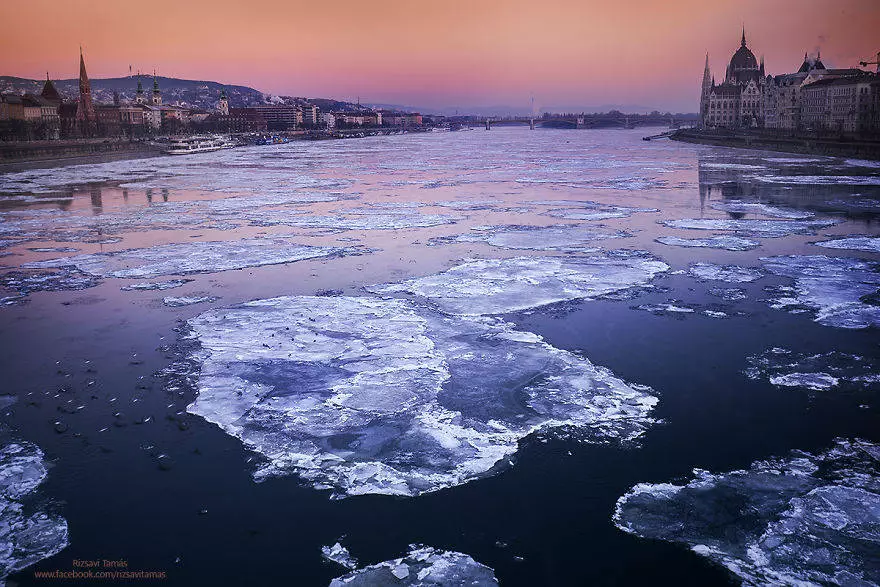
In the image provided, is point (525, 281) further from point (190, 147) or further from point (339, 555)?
point (190, 147)

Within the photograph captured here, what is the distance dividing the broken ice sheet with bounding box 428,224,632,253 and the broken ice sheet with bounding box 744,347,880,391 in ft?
21.2

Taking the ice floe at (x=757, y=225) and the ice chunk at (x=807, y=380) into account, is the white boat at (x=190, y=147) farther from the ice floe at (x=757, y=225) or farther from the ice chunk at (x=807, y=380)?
the ice chunk at (x=807, y=380)

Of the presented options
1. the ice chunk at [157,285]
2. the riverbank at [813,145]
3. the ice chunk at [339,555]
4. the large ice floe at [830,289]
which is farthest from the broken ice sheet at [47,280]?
the riverbank at [813,145]

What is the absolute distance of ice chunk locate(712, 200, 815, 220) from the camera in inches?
736

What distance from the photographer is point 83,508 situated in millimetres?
5047

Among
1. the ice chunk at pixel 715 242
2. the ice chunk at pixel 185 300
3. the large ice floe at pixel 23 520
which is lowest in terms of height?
the large ice floe at pixel 23 520

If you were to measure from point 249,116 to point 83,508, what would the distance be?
20054 cm

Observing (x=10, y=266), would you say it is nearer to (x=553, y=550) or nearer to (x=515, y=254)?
(x=515, y=254)

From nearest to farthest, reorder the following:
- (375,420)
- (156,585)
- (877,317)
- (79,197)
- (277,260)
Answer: (156,585)
(375,420)
(877,317)
(277,260)
(79,197)

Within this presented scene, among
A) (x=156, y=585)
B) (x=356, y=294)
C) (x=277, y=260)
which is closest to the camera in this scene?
(x=156, y=585)

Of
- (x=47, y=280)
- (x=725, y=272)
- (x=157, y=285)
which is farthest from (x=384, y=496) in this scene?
(x=47, y=280)

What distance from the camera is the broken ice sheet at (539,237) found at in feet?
47.3

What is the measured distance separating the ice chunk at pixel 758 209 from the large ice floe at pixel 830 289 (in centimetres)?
635

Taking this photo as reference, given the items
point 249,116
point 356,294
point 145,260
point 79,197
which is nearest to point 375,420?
point 356,294
